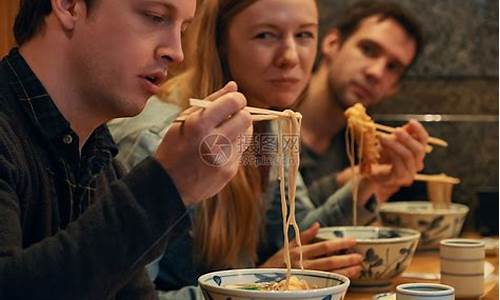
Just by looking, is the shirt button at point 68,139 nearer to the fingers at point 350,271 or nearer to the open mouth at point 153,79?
the open mouth at point 153,79

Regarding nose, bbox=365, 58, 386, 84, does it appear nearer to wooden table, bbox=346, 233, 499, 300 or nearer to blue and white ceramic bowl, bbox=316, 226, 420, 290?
wooden table, bbox=346, 233, 499, 300

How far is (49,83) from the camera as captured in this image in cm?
123

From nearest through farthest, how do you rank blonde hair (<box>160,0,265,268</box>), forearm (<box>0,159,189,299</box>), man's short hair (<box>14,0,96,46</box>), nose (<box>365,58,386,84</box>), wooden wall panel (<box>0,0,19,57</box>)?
forearm (<box>0,159,189,299</box>) → man's short hair (<box>14,0,96,46</box>) → wooden wall panel (<box>0,0,19,57</box>) → blonde hair (<box>160,0,265,268</box>) → nose (<box>365,58,386,84</box>)

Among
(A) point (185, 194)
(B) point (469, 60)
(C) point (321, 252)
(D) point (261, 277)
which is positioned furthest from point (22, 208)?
(B) point (469, 60)

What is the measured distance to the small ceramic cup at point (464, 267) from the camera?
1.69 metres

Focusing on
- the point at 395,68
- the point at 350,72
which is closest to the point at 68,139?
the point at 350,72

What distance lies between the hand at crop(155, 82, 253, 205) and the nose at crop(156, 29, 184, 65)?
141 millimetres

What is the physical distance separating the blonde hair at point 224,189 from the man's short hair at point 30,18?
0.47m

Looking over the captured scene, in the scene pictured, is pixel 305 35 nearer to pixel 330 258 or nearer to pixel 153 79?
pixel 330 258

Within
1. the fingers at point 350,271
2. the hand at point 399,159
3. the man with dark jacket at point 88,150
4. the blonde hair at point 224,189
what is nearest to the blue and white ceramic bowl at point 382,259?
the fingers at point 350,271

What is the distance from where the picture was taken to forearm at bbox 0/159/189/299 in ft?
3.32

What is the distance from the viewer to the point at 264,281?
129cm

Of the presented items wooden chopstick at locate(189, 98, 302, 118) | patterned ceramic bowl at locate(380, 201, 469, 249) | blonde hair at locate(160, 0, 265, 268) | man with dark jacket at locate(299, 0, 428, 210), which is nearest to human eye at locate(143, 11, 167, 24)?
wooden chopstick at locate(189, 98, 302, 118)

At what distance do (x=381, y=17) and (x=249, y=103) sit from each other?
1.42 m
